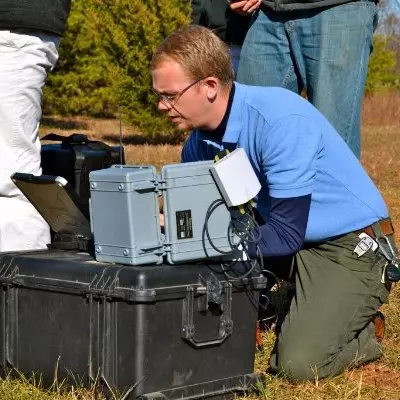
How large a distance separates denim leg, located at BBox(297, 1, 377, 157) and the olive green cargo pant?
32.2 inches

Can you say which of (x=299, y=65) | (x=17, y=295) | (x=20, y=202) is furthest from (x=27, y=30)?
(x=17, y=295)

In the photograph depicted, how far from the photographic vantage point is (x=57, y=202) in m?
3.20

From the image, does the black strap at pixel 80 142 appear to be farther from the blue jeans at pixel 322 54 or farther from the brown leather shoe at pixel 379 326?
the brown leather shoe at pixel 379 326

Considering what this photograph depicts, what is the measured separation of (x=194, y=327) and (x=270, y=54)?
170 cm

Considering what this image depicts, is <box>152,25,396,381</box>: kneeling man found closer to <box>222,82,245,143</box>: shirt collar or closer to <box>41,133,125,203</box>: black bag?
<box>222,82,245,143</box>: shirt collar

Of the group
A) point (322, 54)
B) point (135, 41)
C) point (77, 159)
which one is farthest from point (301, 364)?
point (135, 41)

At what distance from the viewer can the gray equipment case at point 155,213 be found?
2.79 metres

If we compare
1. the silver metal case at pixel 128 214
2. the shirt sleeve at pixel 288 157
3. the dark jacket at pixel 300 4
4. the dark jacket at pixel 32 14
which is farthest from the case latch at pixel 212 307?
the dark jacket at pixel 32 14

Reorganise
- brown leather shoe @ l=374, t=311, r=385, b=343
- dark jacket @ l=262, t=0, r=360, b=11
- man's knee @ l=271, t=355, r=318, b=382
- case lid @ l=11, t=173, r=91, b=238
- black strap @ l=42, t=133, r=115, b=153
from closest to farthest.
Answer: case lid @ l=11, t=173, r=91, b=238 → man's knee @ l=271, t=355, r=318, b=382 → brown leather shoe @ l=374, t=311, r=385, b=343 → dark jacket @ l=262, t=0, r=360, b=11 → black strap @ l=42, t=133, r=115, b=153

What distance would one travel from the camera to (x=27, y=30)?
169 inches

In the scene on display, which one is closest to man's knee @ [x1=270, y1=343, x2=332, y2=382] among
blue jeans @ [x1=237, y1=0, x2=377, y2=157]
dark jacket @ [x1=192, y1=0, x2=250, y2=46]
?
blue jeans @ [x1=237, y1=0, x2=377, y2=157]

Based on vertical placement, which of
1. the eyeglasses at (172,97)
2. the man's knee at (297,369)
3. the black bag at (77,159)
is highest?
the eyeglasses at (172,97)

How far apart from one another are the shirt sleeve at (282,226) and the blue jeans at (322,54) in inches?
44.6

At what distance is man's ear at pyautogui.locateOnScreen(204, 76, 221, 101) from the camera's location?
3.17 metres
